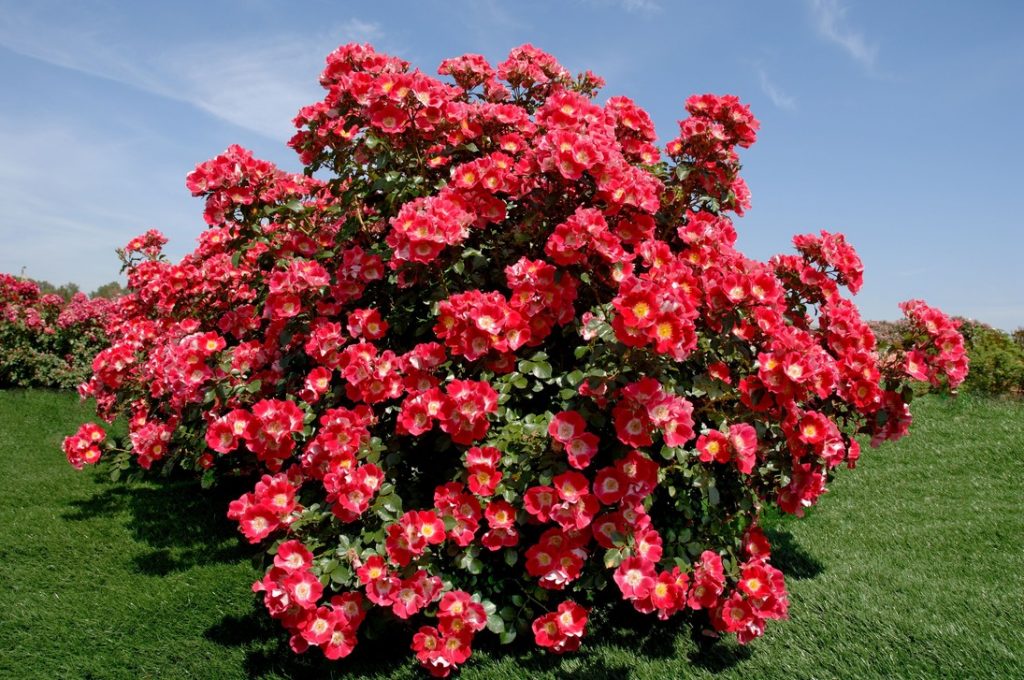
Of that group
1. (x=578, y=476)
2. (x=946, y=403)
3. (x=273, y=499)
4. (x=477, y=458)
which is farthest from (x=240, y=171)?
(x=946, y=403)

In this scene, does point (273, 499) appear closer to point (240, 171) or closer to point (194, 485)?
point (240, 171)

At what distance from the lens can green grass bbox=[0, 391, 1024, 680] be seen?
2910mm

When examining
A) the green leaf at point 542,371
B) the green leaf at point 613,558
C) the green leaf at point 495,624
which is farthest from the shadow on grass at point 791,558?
the green leaf at point 542,371

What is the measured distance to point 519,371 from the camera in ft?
9.42

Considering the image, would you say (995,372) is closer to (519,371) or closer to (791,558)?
(791,558)

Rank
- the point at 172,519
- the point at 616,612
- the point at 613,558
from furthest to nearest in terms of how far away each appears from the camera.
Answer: the point at 172,519
the point at 616,612
the point at 613,558

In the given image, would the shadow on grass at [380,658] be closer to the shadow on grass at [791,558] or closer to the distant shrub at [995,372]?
the shadow on grass at [791,558]

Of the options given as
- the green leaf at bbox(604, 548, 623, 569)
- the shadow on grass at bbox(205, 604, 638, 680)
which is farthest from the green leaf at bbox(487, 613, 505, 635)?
the green leaf at bbox(604, 548, 623, 569)

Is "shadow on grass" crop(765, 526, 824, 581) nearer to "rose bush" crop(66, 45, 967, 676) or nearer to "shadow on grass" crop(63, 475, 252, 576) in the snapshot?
"rose bush" crop(66, 45, 967, 676)

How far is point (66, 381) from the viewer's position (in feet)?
30.1

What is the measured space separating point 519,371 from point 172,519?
9.72ft

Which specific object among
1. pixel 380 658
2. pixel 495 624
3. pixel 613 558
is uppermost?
pixel 613 558

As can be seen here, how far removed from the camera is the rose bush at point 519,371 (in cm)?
267

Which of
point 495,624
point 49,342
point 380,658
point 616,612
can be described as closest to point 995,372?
point 616,612
